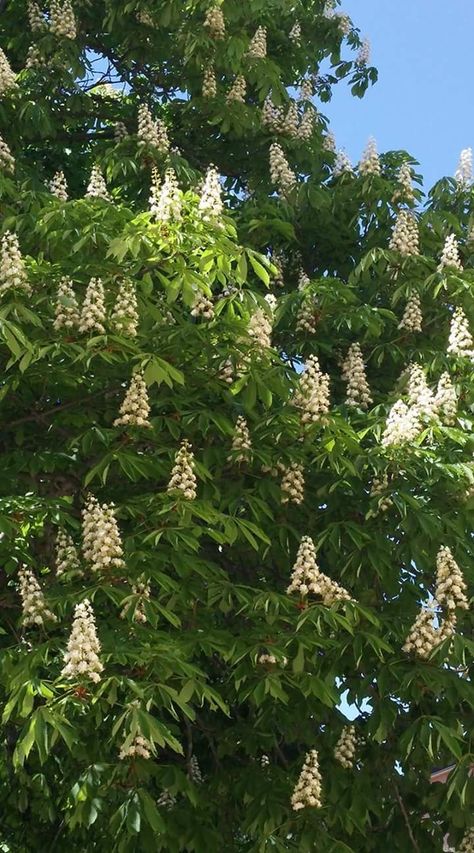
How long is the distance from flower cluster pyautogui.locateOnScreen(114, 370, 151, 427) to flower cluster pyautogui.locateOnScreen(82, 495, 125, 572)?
0.52 meters

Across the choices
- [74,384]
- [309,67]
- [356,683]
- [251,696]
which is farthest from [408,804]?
[309,67]

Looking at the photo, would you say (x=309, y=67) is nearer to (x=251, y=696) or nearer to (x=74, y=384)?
(x=74, y=384)

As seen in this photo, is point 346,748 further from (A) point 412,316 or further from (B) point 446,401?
(A) point 412,316

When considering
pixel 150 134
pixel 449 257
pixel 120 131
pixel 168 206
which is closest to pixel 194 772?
pixel 168 206

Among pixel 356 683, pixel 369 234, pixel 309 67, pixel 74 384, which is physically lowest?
pixel 356 683

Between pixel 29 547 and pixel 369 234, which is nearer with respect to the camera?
pixel 29 547

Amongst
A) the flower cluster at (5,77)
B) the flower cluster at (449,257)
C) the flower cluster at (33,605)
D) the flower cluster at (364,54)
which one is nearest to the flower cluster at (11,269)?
the flower cluster at (33,605)

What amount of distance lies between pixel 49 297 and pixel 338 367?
2.44 m

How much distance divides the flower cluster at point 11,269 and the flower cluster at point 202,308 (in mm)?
803

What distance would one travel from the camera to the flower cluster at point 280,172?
8.52m

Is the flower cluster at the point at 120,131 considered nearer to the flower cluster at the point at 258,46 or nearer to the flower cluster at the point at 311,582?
the flower cluster at the point at 258,46

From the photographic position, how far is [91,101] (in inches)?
354

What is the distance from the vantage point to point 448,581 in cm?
595

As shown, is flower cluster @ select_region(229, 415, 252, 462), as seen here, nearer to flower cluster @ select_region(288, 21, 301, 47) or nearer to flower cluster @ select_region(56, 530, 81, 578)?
flower cluster @ select_region(56, 530, 81, 578)
